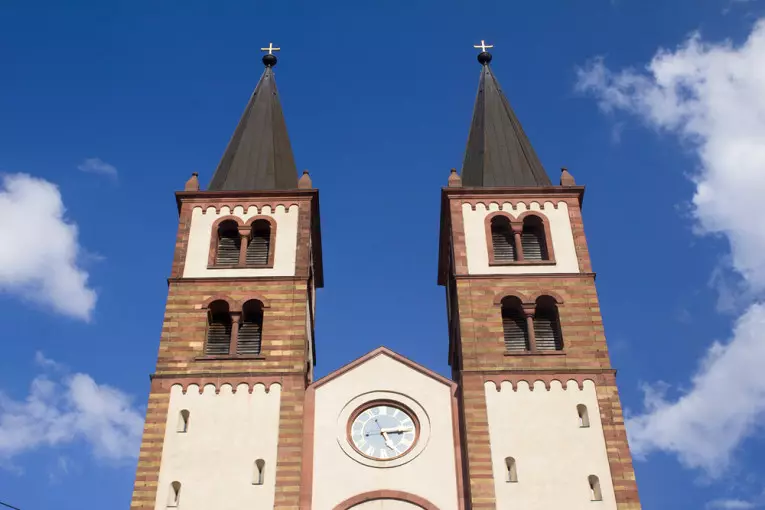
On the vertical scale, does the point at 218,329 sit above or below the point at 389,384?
above

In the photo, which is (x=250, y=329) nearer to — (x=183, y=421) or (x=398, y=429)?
(x=183, y=421)

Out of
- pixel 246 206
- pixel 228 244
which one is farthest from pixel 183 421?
pixel 246 206

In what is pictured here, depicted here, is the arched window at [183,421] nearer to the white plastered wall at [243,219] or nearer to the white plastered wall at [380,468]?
the white plastered wall at [380,468]

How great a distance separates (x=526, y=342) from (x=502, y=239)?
3.63 meters

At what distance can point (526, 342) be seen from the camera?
86.6ft

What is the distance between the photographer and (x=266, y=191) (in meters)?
29.5

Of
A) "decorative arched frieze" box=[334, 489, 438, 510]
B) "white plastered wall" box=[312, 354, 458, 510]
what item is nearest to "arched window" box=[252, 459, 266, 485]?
"white plastered wall" box=[312, 354, 458, 510]

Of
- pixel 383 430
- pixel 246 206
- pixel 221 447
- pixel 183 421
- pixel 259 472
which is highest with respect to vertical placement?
pixel 246 206

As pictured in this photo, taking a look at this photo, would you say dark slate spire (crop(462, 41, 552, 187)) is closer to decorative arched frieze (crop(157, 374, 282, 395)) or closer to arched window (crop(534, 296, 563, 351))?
arched window (crop(534, 296, 563, 351))

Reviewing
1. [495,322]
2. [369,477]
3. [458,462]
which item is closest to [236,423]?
[369,477]

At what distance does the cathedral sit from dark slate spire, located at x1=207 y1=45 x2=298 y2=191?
291 mm

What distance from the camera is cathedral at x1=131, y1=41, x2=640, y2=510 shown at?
76.5 feet

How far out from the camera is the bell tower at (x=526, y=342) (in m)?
23.3

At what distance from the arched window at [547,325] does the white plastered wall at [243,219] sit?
6.52 meters
